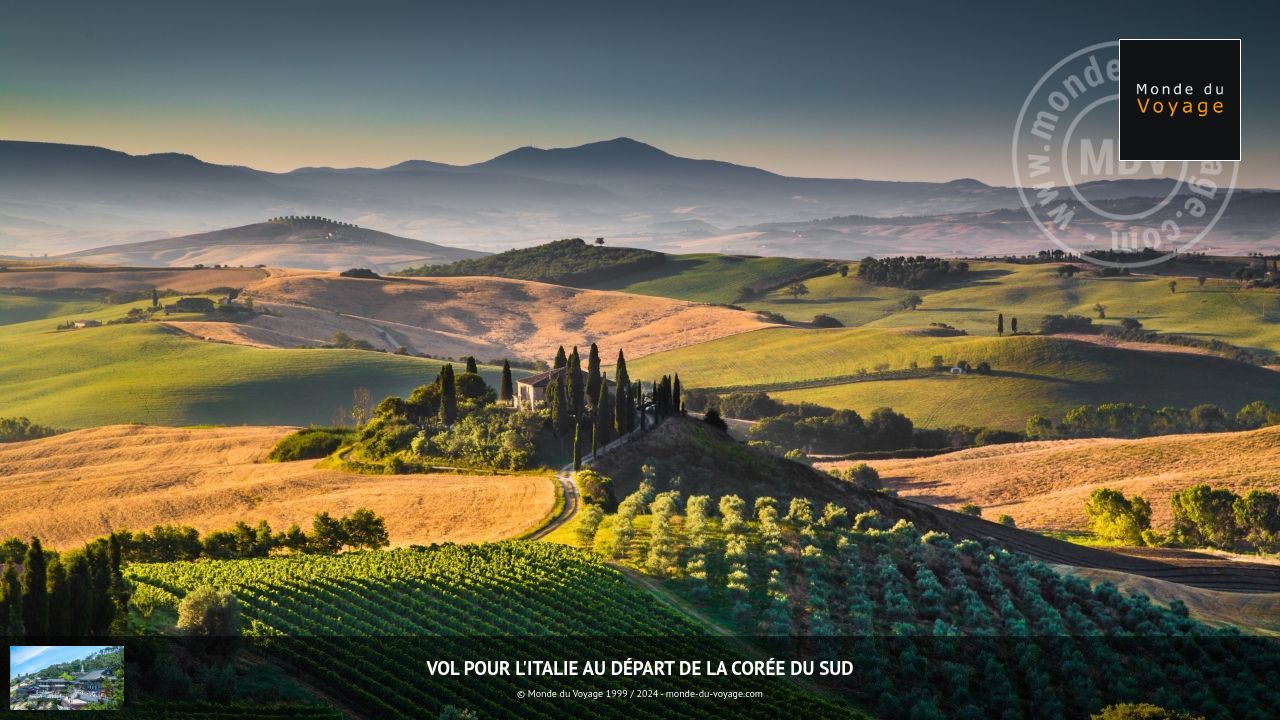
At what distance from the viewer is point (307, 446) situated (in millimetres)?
96250

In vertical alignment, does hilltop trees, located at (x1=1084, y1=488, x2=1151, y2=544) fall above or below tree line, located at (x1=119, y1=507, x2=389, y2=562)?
below

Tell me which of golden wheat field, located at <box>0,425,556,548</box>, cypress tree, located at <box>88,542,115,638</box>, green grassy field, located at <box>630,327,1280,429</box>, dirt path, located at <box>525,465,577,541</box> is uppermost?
cypress tree, located at <box>88,542,115,638</box>

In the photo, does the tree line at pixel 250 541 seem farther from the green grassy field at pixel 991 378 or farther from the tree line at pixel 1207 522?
the green grassy field at pixel 991 378

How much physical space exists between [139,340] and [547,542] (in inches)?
4912

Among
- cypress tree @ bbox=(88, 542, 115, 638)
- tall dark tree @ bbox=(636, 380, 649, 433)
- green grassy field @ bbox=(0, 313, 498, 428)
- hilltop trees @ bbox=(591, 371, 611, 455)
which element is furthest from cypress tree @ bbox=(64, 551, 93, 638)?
green grassy field @ bbox=(0, 313, 498, 428)

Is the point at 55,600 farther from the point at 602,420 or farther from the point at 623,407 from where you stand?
the point at 623,407

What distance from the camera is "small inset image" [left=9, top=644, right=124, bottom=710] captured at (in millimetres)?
29344

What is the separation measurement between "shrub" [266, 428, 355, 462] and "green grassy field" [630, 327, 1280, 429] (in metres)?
81.0

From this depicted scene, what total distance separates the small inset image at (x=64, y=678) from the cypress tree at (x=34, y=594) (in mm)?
1972

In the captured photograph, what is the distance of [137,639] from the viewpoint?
34.3 m

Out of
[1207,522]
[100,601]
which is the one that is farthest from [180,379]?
[1207,522]

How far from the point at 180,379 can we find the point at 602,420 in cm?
8111

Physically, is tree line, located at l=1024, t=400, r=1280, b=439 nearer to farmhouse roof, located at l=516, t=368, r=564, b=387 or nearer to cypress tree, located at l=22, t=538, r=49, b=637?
farmhouse roof, located at l=516, t=368, r=564, b=387

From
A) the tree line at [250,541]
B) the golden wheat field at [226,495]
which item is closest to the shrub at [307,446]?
the golden wheat field at [226,495]
